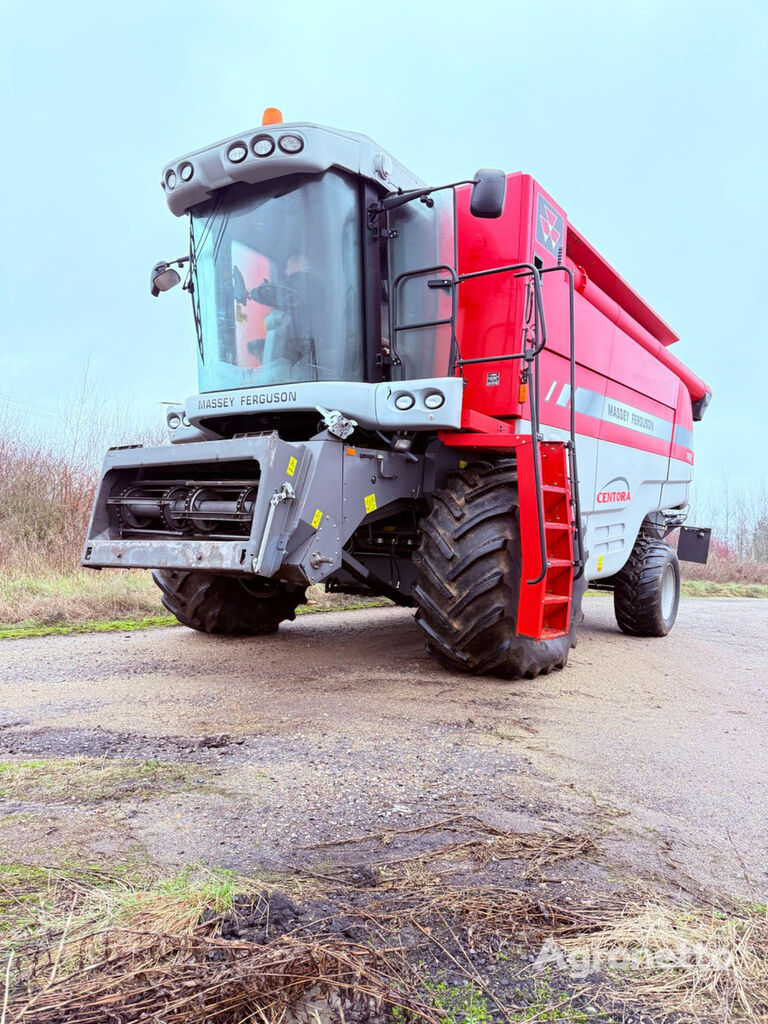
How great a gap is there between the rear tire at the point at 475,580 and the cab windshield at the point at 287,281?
102cm

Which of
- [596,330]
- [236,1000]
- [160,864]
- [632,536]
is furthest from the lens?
[632,536]

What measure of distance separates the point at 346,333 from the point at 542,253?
5.25 ft

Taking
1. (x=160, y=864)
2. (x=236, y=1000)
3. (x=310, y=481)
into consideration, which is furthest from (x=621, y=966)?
(x=310, y=481)

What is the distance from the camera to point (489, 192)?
396 cm

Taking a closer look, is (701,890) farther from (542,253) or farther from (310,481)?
(542,253)

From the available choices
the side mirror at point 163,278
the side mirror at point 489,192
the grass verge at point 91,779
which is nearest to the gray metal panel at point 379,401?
the side mirror at point 489,192

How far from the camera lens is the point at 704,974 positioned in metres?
1.54

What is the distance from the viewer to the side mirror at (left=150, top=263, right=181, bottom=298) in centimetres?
498

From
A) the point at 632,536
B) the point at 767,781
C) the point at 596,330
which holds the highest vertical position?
the point at 596,330

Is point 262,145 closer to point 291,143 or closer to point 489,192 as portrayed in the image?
point 291,143

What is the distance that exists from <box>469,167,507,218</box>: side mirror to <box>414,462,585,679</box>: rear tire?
4.83 ft

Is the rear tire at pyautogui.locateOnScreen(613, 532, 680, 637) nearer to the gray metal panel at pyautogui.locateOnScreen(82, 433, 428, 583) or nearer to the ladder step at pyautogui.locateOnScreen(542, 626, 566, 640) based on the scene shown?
the ladder step at pyautogui.locateOnScreen(542, 626, 566, 640)

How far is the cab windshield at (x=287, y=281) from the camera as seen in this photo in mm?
4297

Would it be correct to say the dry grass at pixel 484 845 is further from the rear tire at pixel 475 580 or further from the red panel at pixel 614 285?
the red panel at pixel 614 285
